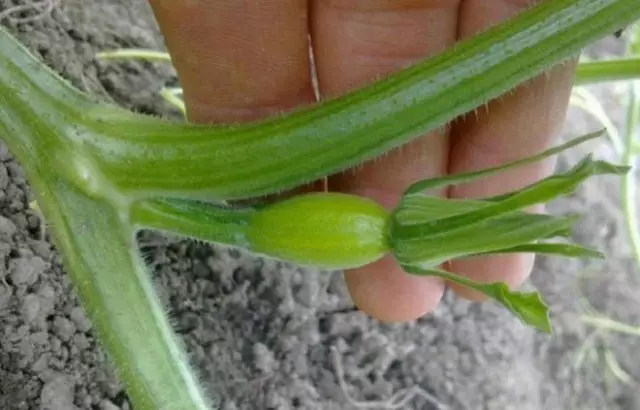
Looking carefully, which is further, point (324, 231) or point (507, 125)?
point (507, 125)

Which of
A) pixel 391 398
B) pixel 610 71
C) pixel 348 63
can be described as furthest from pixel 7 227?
pixel 610 71

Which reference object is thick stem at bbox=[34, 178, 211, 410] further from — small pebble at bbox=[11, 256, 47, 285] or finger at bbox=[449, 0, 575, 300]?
finger at bbox=[449, 0, 575, 300]

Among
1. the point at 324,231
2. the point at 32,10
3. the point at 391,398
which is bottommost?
the point at 391,398

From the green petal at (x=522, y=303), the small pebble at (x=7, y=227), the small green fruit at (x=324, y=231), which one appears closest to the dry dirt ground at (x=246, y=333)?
the small pebble at (x=7, y=227)

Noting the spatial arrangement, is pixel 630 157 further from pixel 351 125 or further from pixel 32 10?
pixel 32 10

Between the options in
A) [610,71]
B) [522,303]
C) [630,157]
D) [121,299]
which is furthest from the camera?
[630,157]

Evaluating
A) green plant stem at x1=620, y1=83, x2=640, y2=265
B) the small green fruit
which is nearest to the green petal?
the small green fruit
